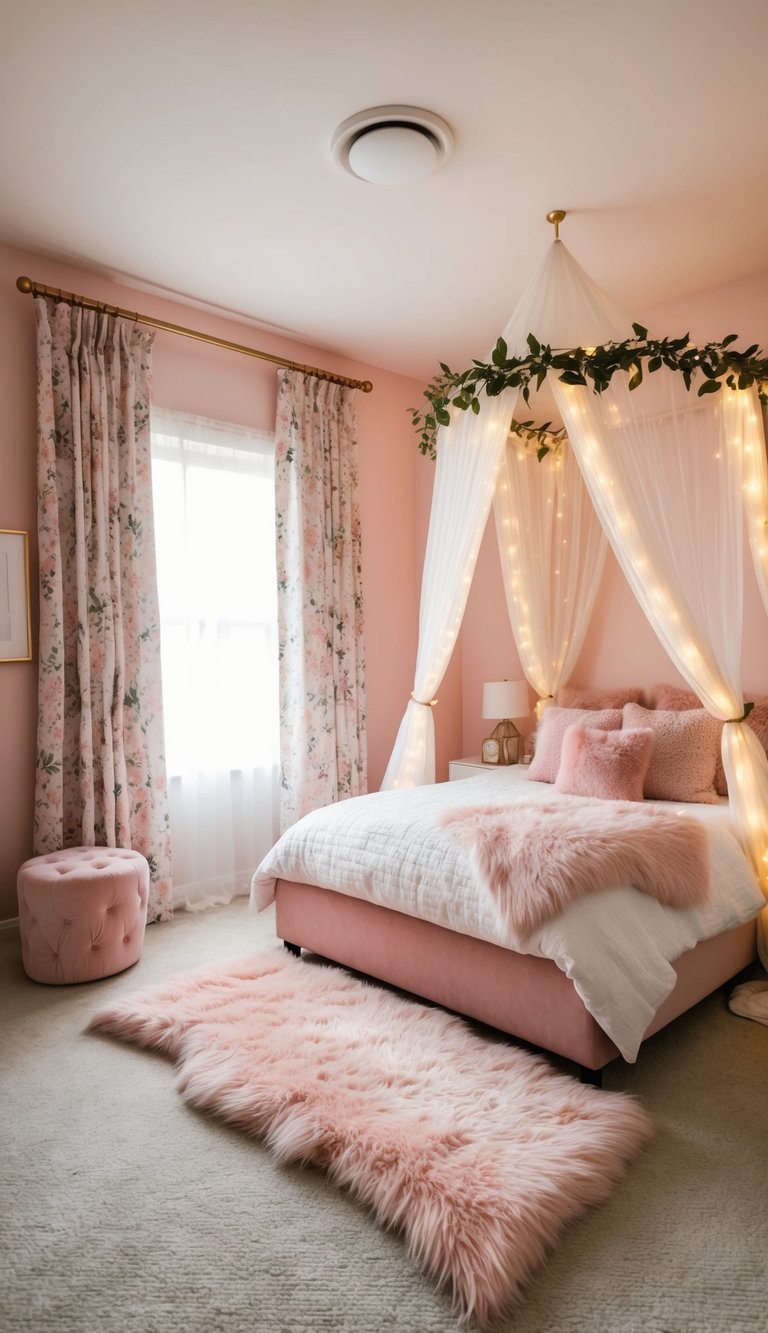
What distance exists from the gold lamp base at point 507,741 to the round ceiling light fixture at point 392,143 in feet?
9.40

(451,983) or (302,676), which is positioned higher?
(302,676)

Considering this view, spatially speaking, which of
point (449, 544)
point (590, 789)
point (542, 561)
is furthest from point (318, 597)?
point (590, 789)

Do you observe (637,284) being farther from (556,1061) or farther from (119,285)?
(556,1061)

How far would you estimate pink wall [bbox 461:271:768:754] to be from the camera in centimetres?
379

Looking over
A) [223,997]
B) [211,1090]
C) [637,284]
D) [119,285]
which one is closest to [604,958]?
[211,1090]

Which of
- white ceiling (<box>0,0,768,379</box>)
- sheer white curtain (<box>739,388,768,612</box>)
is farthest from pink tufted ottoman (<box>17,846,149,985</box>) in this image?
sheer white curtain (<box>739,388,768,612</box>)

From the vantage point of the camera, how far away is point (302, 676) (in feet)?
14.6

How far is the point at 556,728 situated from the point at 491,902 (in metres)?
1.68

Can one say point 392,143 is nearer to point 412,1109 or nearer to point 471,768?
point 412,1109

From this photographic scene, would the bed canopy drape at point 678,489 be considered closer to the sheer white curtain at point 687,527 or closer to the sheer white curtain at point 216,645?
the sheer white curtain at point 687,527

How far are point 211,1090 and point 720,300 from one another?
3.97m

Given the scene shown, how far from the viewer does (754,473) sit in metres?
3.19

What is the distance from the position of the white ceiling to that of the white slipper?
9.72ft

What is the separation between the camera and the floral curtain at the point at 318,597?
4445 millimetres
